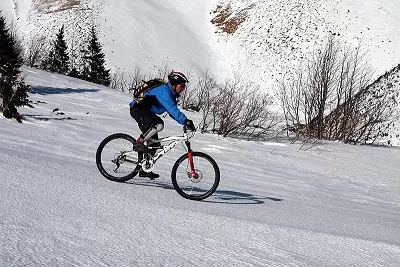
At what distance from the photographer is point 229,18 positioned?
182 ft

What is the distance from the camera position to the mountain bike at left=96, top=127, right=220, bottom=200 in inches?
230

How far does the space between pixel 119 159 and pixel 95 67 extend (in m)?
35.3

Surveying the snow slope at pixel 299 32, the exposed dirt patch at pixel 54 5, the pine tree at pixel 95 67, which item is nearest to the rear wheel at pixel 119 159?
the pine tree at pixel 95 67

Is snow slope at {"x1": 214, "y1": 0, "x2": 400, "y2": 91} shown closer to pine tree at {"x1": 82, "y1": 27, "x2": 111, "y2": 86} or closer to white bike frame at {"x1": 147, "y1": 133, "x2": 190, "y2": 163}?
pine tree at {"x1": 82, "y1": 27, "x2": 111, "y2": 86}

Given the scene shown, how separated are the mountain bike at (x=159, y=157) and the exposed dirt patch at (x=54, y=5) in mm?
50352

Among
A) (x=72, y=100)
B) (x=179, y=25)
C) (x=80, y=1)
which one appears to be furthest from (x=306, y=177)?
(x=80, y=1)

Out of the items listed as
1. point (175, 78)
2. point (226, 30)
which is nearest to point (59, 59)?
point (226, 30)

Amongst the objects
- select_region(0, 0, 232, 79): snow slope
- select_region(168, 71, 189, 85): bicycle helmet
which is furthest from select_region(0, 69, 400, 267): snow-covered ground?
select_region(0, 0, 232, 79): snow slope

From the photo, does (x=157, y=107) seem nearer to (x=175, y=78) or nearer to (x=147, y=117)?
(x=147, y=117)

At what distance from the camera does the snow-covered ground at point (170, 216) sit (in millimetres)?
3115

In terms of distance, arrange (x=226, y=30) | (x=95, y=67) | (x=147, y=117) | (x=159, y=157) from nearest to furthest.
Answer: (x=147, y=117)
(x=159, y=157)
(x=95, y=67)
(x=226, y=30)

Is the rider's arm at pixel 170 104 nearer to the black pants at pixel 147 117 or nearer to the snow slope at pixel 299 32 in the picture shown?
the black pants at pixel 147 117

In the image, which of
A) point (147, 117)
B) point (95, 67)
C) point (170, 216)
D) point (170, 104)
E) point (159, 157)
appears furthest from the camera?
point (95, 67)

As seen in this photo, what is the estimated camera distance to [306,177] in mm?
10836
